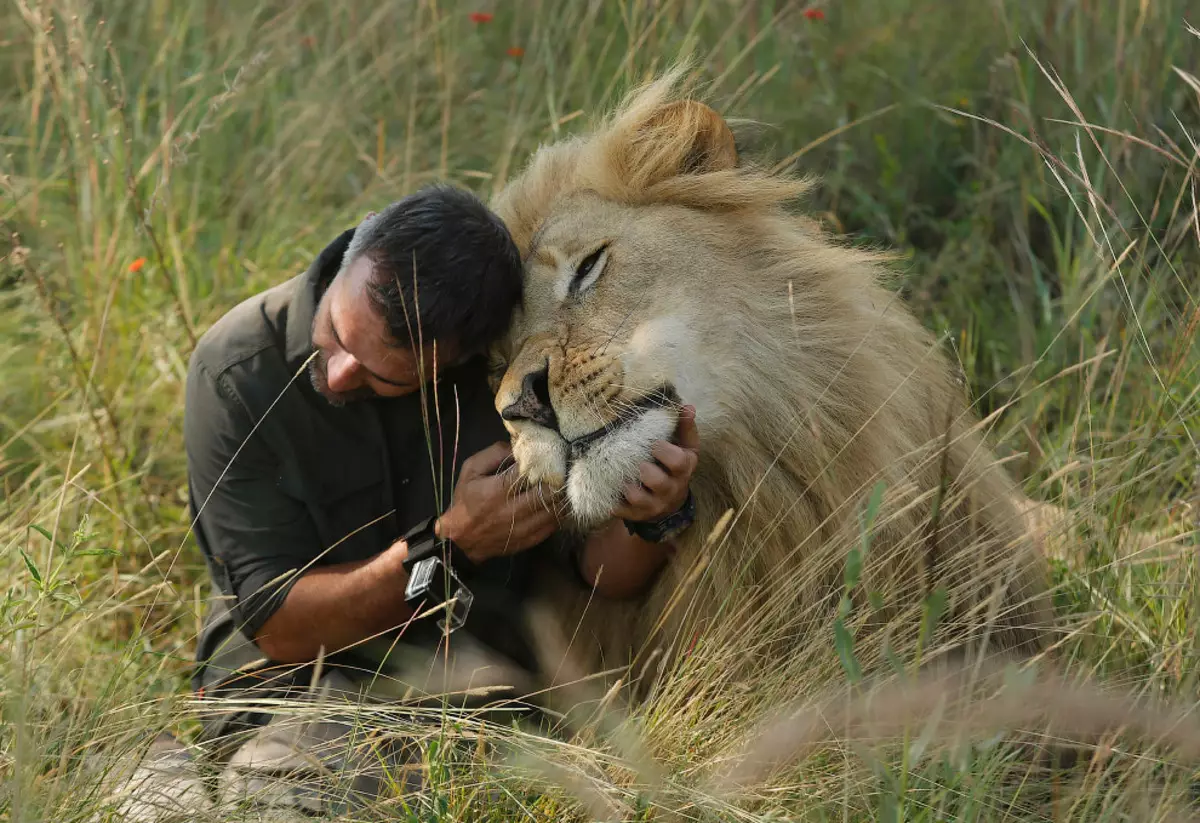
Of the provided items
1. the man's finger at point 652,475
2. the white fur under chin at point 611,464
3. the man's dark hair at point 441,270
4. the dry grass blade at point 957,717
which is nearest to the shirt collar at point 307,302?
the man's dark hair at point 441,270

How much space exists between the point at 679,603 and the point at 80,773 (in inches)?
50.7

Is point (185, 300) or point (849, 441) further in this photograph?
point (185, 300)

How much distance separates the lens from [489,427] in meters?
3.22

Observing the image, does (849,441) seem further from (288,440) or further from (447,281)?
(288,440)

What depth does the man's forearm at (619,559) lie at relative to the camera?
305cm

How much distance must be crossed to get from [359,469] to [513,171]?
2.24 m

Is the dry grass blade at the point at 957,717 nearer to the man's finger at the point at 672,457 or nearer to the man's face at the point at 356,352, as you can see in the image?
the man's finger at the point at 672,457

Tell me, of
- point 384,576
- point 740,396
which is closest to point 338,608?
point 384,576

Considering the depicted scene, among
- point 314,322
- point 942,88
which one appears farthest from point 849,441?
point 942,88

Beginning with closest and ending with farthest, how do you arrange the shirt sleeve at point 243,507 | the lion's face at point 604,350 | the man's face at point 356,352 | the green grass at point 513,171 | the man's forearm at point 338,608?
the green grass at point 513,171, the lion's face at point 604,350, the man's face at point 356,352, the man's forearm at point 338,608, the shirt sleeve at point 243,507

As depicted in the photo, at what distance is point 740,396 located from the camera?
2.82 metres

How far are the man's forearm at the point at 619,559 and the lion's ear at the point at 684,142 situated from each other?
79cm

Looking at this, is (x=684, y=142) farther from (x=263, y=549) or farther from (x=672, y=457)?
(x=263, y=549)

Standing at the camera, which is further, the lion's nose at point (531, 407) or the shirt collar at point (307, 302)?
the shirt collar at point (307, 302)
